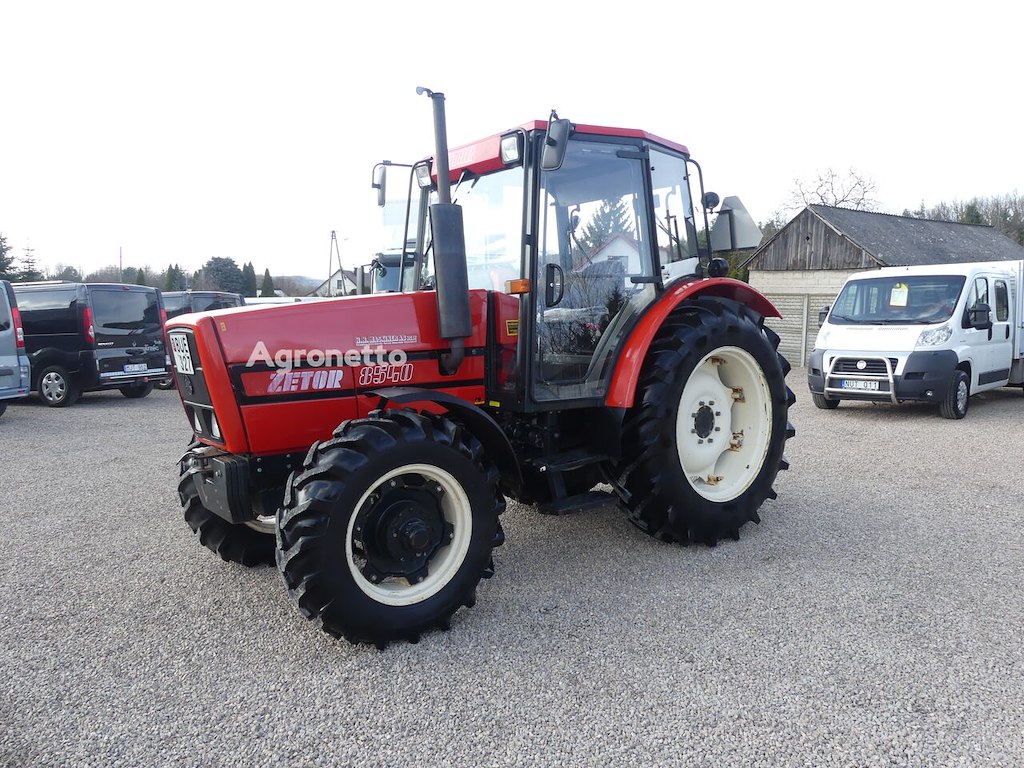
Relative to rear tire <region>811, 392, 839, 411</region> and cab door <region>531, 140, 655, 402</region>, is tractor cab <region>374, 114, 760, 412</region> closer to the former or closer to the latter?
cab door <region>531, 140, 655, 402</region>

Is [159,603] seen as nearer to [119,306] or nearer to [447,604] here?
[447,604]

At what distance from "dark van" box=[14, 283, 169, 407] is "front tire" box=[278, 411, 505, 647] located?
974cm

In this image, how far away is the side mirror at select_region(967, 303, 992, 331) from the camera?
9445 mm

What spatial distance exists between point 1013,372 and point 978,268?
189 centimetres

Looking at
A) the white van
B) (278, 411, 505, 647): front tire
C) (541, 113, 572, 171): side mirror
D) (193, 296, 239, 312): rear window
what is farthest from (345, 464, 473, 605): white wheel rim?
(193, 296, 239, 312): rear window

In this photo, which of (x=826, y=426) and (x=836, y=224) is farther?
(x=836, y=224)

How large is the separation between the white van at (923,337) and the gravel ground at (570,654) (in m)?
4.20

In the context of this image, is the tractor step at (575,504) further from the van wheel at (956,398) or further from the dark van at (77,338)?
the dark van at (77,338)

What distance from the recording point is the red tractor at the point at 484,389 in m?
3.26

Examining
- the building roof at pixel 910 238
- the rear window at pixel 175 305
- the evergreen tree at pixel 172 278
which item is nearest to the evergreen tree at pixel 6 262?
the evergreen tree at pixel 172 278

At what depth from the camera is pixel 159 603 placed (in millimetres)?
3773

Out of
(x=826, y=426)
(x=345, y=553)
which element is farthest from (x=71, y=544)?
(x=826, y=426)

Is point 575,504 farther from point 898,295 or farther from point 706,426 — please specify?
point 898,295

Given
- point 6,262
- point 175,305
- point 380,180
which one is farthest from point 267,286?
point 380,180
